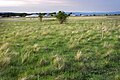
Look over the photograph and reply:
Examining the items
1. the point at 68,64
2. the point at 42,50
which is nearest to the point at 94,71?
the point at 68,64

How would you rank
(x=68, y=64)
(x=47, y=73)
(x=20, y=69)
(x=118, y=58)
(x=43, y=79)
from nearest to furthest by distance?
(x=43, y=79), (x=47, y=73), (x=20, y=69), (x=68, y=64), (x=118, y=58)

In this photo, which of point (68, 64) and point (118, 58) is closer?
point (68, 64)

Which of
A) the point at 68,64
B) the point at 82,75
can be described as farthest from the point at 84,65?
the point at 82,75

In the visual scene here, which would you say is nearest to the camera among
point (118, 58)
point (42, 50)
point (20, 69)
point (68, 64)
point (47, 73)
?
point (47, 73)

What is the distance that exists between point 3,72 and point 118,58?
4.41m

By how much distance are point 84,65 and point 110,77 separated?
155cm

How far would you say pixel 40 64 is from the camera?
30.9ft

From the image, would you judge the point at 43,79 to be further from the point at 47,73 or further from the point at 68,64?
the point at 68,64

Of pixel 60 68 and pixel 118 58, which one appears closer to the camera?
pixel 60 68

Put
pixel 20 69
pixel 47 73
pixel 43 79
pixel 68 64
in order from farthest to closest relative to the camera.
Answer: pixel 68 64, pixel 20 69, pixel 47 73, pixel 43 79

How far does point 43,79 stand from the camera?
297 inches

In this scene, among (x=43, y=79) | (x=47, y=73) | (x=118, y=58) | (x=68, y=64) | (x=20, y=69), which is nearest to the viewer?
(x=43, y=79)

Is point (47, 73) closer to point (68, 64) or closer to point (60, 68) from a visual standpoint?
point (60, 68)

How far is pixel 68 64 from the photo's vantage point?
937 centimetres
